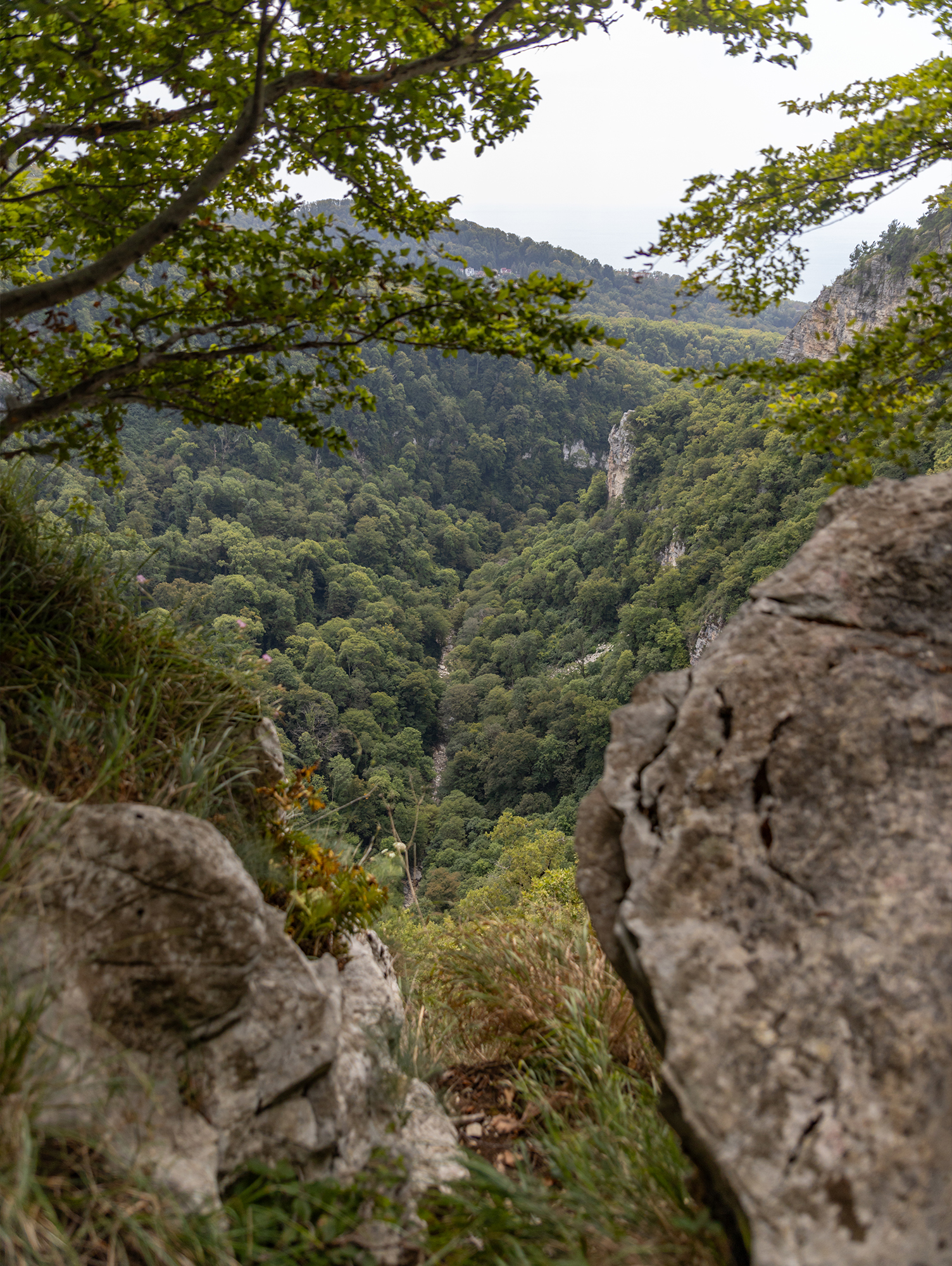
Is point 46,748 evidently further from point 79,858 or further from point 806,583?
point 806,583

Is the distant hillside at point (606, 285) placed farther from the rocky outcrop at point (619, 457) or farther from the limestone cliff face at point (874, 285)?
the limestone cliff face at point (874, 285)

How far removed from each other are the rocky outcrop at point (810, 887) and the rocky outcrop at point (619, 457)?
81.7 m

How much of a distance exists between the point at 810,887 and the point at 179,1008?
196 centimetres

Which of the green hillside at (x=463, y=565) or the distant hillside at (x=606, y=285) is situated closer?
the green hillside at (x=463, y=565)

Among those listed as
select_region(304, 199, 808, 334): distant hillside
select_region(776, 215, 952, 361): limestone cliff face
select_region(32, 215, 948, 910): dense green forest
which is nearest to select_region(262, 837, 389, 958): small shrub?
select_region(32, 215, 948, 910): dense green forest

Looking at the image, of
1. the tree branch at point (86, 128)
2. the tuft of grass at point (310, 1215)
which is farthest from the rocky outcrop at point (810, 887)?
the tree branch at point (86, 128)

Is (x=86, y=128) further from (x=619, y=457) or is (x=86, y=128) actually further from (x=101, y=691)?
(x=619, y=457)

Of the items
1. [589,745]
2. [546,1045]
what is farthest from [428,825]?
[546,1045]

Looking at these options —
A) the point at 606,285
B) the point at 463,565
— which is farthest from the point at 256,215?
the point at 606,285

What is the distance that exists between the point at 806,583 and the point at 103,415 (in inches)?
137

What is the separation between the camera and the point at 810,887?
6.57ft

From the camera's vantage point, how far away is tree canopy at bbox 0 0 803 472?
3.09 meters

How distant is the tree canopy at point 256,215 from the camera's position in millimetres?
3094

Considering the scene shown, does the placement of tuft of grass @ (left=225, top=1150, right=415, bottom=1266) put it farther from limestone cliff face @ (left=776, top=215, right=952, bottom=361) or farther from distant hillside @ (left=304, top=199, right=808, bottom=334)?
distant hillside @ (left=304, top=199, right=808, bottom=334)
